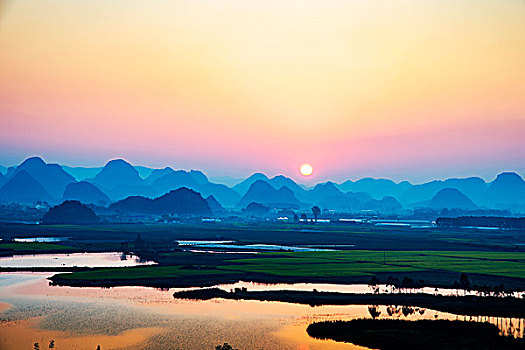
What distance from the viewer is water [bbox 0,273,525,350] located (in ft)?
122

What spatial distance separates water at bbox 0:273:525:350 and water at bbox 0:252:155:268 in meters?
20.6

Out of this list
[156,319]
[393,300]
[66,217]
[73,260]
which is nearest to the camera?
[156,319]

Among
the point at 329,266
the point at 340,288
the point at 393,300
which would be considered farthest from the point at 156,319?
the point at 329,266

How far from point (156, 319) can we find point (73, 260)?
43.7 meters

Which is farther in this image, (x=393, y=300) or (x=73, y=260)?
(x=73, y=260)

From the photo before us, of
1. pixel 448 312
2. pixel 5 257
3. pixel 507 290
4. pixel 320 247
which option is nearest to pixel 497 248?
pixel 320 247

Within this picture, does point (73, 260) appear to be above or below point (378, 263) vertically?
below

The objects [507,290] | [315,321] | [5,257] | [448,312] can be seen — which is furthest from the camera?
[5,257]

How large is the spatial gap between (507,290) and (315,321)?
21695mm

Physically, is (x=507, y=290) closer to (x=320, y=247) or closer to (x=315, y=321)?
(x=315, y=321)

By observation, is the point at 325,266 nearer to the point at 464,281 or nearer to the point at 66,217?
the point at 464,281

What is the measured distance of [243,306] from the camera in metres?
49.5

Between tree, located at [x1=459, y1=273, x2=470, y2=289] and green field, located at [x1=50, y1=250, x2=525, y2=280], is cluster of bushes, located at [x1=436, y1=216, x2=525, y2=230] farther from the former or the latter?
tree, located at [x1=459, y1=273, x2=470, y2=289]

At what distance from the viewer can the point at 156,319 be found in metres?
43.5
